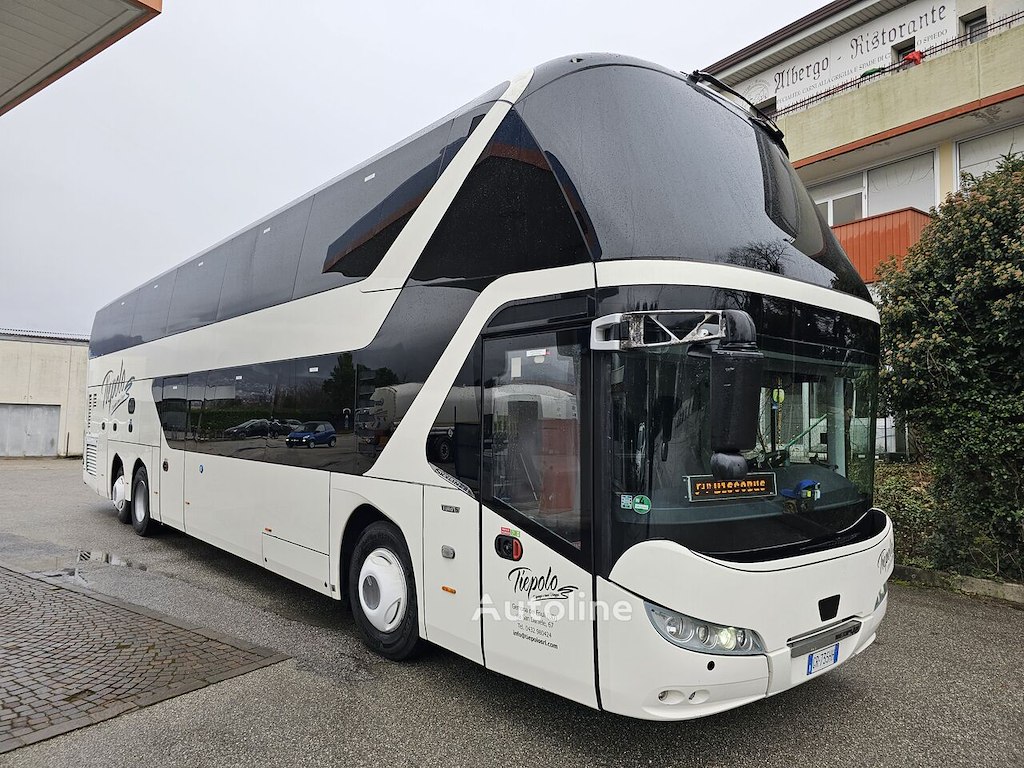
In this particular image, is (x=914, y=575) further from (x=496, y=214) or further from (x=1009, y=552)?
(x=496, y=214)

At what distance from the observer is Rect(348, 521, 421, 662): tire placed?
5.02m

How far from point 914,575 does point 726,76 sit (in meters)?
15.2

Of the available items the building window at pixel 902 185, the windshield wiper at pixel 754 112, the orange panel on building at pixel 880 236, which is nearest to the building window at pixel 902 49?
the building window at pixel 902 185

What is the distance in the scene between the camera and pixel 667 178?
153 inches

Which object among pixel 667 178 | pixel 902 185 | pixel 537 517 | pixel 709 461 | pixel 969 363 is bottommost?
pixel 537 517

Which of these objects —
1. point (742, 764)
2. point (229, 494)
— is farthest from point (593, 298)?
point (229, 494)

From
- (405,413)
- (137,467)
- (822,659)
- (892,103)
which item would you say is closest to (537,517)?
(405,413)

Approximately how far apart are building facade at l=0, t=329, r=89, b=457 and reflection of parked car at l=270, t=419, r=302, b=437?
91.1 feet

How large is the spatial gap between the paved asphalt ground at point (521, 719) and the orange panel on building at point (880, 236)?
27.1 ft

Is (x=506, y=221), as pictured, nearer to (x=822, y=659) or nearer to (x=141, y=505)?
(x=822, y=659)

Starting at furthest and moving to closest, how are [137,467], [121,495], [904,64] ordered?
[904,64], [121,495], [137,467]

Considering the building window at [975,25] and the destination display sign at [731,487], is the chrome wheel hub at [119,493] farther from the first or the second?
the building window at [975,25]

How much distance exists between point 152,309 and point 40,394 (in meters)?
25.8

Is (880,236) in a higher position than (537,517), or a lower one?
higher
